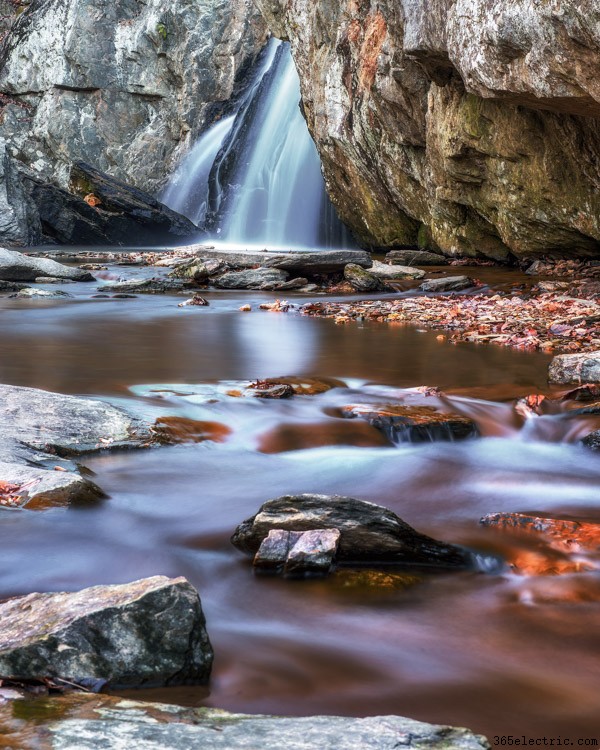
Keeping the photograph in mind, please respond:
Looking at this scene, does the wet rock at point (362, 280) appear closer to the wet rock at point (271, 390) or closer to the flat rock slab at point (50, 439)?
the wet rock at point (271, 390)

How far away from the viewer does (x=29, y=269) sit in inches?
562

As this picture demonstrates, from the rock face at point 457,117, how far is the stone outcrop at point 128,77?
44.0 feet

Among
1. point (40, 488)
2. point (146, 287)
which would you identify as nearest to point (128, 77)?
point (146, 287)

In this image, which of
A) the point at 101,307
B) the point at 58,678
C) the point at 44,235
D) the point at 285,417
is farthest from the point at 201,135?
the point at 58,678

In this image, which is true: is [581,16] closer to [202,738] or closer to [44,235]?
[202,738]

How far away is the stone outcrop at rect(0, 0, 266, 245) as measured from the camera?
3334 centimetres

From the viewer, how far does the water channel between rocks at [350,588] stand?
77.2 inches

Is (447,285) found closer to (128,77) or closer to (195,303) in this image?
(195,303)

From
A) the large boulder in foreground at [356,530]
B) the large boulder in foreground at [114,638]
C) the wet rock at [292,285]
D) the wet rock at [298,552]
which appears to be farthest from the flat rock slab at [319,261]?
the large boulder in foreground at [114,638]

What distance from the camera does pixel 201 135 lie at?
1299 inches

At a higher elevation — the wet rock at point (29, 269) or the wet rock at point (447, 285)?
the wet rock at point (447, 285)

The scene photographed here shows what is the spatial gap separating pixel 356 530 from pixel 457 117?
10.8 meters

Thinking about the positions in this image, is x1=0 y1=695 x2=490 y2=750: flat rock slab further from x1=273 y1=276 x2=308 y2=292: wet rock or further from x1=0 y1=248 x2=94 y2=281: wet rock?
x1=0 y1=248 x2=94 y2=281: wet rock

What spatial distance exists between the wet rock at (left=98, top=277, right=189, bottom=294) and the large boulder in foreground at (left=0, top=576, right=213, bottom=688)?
1124 centimetres
